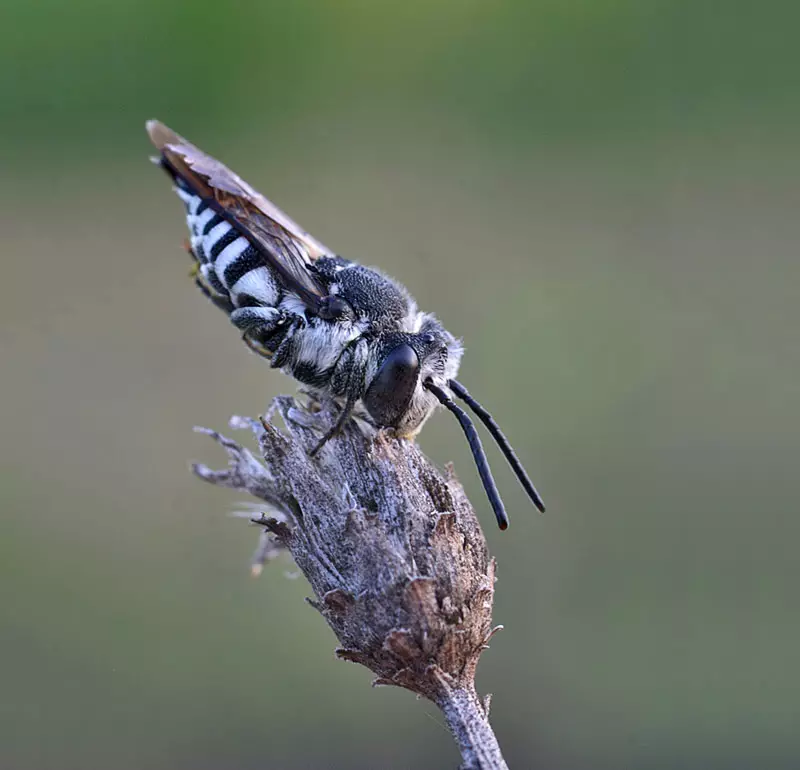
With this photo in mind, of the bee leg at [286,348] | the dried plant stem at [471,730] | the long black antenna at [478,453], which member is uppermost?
the bee leg at [286,348]

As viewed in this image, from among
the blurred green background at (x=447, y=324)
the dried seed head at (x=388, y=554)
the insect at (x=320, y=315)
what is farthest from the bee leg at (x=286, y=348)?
the blurred green background at (x=447, y=324)

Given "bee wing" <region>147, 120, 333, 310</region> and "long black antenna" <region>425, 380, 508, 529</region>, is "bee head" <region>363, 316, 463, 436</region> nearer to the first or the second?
"long black antenna" <region>425, 380, 508, 529</region>

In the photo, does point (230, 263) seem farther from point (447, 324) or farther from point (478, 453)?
point (447, 324)

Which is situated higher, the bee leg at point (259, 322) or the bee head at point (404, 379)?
the bee leg at point (259, 322)

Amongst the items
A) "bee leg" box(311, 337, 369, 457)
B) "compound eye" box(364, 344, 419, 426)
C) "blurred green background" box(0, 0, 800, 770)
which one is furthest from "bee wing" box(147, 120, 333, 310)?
"blurred green background" box(0, 0, 800, 770)

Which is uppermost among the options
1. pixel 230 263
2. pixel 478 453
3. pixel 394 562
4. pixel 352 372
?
pixel 230 263

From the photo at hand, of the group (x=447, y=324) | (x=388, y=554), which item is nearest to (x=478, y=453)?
(x=388, y=554)

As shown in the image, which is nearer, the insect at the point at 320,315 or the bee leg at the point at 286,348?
the insect at the point at 320,315

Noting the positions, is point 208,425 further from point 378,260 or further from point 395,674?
point 395,674

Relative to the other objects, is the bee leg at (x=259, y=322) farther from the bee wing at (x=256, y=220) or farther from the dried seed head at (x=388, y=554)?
the dried seed head at (x=388, y=554)
